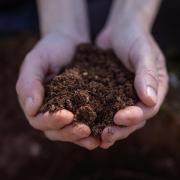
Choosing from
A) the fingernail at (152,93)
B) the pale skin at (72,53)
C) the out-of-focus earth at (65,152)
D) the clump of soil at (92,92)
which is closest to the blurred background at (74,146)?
the out-of-focus earth at (65,152)

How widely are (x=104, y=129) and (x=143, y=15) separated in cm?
69

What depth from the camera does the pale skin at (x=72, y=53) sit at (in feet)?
3.76

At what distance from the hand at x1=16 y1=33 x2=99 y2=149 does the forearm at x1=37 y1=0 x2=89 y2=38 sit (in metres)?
0.08

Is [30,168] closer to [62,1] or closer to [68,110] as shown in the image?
[62,1]

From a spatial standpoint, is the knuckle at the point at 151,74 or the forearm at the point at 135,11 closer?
the knuckle at the point at 151,74

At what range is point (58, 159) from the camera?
2006 mm

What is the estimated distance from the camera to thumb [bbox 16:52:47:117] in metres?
1.21

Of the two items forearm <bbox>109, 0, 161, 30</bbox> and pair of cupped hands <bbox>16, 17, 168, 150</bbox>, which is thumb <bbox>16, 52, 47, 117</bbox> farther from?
forearm <bbox>109, 0, 161, 30</bbox>

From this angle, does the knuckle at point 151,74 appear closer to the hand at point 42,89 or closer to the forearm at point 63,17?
the hand at point 42,89

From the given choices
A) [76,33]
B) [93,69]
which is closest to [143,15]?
[76,33]

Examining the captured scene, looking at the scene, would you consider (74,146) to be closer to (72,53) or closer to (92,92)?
(72,53)

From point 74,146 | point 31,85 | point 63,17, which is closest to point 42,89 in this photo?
point 31,85

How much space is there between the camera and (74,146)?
78.0 inches

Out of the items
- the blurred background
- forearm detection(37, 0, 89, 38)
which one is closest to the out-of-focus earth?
the blurred background
